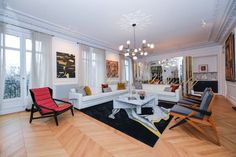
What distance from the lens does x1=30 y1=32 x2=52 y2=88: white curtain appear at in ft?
12.4

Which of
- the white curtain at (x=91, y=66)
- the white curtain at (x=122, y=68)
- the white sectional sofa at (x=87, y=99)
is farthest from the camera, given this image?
the white curtain at (x=122, y=68)

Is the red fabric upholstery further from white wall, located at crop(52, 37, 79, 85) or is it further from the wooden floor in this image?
white wall, located at crop(52, 37, 79, 85)

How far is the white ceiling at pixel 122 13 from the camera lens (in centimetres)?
275

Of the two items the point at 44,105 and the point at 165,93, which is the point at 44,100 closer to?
the point at 44,105

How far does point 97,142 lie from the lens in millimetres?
Result: 2000

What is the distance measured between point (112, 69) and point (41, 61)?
3.74 metres

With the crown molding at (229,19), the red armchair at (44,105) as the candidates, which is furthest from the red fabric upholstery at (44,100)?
the crown molding at (229,19)

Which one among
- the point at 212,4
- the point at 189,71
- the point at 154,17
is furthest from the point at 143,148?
the point at 189,71

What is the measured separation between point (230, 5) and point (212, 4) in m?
0.41

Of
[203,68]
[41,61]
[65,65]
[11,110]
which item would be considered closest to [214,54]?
[203,68]

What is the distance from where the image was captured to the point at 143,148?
181 centimetres

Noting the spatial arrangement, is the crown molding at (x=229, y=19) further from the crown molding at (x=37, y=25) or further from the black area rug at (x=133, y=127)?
the crown molding at (x=37, y=25)

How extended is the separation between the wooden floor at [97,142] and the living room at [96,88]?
0.02 meters

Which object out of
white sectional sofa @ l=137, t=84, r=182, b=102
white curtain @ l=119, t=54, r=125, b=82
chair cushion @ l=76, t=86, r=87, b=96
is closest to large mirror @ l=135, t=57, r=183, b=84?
white curtain @ l=119, t=54, r=125, b=82
